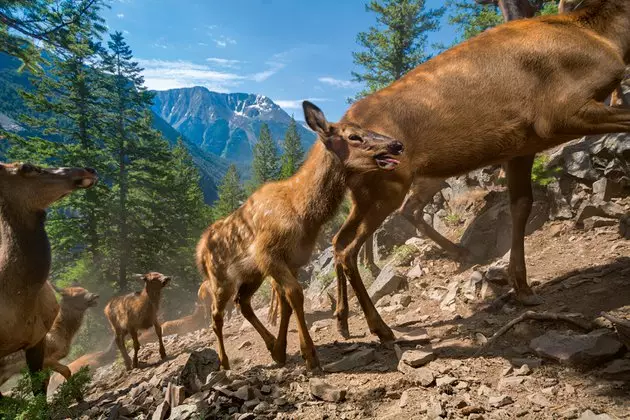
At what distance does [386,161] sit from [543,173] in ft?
15.5

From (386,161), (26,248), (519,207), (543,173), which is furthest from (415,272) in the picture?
(26,248)

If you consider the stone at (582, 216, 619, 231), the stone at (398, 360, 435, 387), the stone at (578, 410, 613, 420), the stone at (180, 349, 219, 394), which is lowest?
the stone at (180, 349, 219, 394)

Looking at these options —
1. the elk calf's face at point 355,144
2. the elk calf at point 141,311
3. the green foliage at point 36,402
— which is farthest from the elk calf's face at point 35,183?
the elk calf at point 141,311

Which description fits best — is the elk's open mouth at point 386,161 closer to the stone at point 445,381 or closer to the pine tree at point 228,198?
the stone at point 445,381

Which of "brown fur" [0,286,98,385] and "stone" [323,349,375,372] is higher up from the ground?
"stone" [323,349,375,372]

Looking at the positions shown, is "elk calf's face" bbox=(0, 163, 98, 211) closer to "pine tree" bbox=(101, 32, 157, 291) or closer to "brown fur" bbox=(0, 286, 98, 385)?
"brown fur" bbox=(0, 286, 98, 385)

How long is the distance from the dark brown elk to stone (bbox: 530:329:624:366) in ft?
15.9

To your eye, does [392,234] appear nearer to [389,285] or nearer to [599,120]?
[389,285]

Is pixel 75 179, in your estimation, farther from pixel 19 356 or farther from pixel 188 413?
pixel 19 356

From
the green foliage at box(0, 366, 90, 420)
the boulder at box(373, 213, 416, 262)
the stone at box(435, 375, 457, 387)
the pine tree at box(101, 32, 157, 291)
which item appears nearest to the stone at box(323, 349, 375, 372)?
the stone at box(435, 375, 457, 387)

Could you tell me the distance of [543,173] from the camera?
6957 mm

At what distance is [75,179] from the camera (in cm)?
455

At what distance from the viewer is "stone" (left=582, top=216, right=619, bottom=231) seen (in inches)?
220

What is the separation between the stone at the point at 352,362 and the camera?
12.5ft
